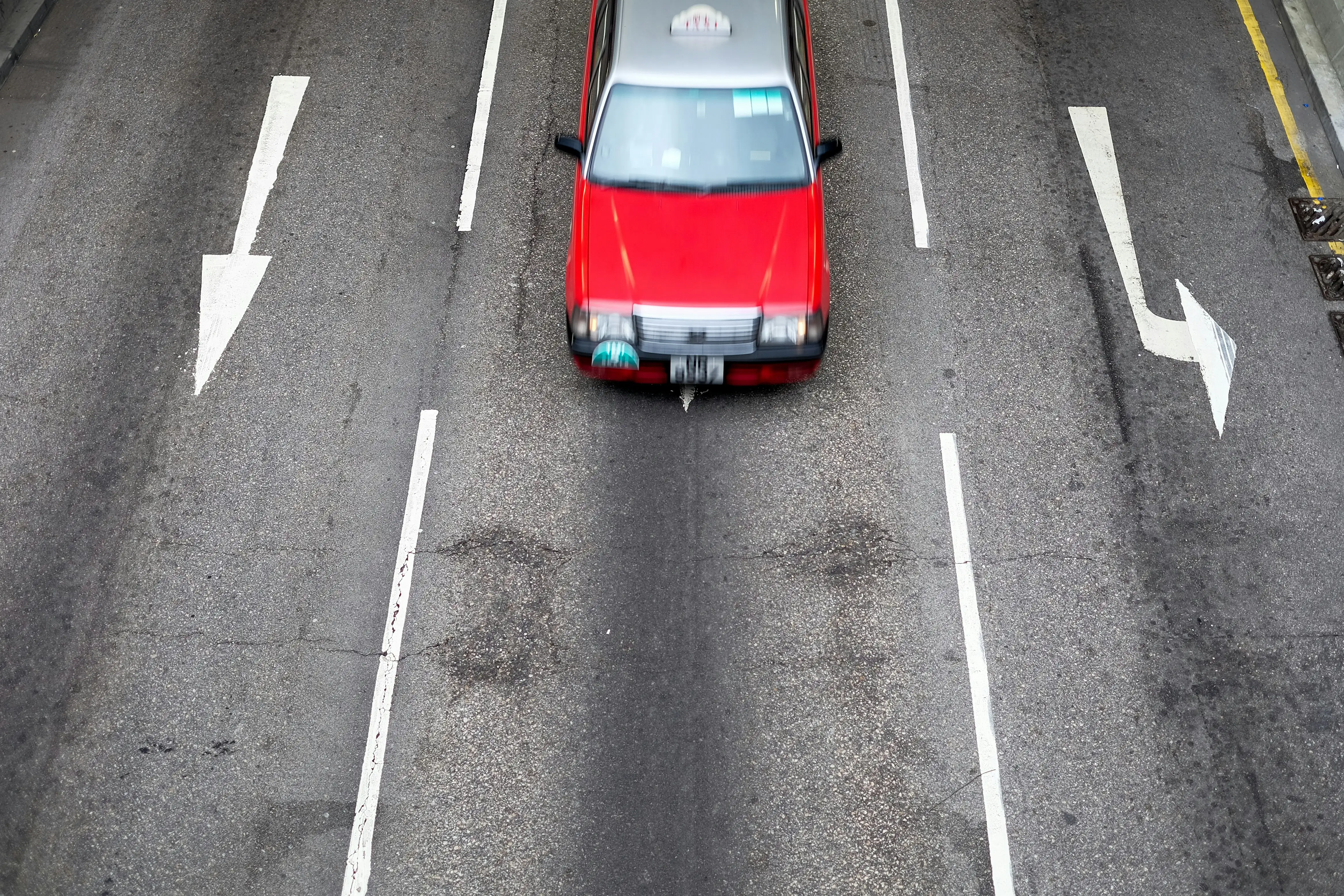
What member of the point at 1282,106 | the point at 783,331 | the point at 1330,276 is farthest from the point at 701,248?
the point at 1282,106

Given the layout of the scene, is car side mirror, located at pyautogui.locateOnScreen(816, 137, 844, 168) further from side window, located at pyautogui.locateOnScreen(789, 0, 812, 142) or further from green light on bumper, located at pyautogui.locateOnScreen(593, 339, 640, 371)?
green light on bumper, located at pyautogui.locateOnScreen(593, 339, 640, 371)

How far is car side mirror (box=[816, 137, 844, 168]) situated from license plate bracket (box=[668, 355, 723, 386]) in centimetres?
171

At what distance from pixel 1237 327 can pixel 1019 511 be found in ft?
8.72

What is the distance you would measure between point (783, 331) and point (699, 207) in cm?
110

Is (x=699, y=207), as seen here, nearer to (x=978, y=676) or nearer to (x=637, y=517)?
(x=637, y=517)

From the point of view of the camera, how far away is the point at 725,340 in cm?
694

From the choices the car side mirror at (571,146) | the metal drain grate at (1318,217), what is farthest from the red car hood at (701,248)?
the metal drain grate at (1318,217)

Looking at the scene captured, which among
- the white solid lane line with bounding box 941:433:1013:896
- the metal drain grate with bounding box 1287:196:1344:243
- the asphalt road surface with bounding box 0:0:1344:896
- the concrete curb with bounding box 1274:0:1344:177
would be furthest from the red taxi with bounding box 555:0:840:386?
the concrete curb with bounding box 1274:0:1344:177

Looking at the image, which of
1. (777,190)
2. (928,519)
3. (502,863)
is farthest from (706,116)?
(502,863)

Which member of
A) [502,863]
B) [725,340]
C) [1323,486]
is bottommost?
[502,863]

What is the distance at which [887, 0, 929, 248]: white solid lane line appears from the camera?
335 inches

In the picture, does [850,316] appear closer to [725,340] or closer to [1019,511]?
[725,340]

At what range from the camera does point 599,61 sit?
25.4 ft

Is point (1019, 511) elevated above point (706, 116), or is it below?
below
